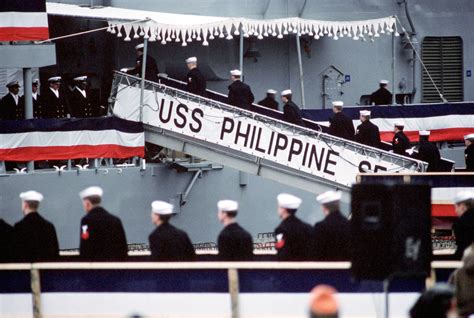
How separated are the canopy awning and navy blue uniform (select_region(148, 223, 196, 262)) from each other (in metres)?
11.2

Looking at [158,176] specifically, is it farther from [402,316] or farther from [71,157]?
[402,316]

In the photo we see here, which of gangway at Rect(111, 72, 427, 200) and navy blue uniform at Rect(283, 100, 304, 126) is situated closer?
gangway at Rect(111, 72, 427, 200)

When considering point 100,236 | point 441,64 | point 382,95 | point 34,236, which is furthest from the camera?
point 441,64

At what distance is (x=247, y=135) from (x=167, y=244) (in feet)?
37.1

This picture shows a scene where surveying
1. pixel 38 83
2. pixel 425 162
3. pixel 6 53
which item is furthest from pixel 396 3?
pixel 6 53

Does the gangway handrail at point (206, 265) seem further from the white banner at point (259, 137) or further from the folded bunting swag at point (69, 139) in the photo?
the white banner at point (259, 137)

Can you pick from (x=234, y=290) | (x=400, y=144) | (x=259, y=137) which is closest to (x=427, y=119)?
(x=400, y=144)

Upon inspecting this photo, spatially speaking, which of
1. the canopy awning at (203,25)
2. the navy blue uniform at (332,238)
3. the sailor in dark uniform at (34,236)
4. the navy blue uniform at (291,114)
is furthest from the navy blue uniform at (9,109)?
the navy blue uniform at (332,238)

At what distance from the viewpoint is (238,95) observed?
24.8 metres

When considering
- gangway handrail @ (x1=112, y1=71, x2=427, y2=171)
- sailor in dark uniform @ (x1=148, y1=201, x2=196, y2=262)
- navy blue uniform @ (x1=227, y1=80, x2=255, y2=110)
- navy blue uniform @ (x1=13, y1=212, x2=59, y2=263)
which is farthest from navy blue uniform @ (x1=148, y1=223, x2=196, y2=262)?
navy blue uniform @ (x1=227, y1=80, x2=255, y2=110)

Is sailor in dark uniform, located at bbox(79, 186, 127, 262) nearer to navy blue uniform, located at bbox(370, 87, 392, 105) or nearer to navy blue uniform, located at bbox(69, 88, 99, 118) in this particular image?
navy blue uniform, located at bbox(69, 88, 99, 118)

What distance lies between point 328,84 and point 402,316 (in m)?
18.5

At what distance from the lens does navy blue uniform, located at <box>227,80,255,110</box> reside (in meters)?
24.7

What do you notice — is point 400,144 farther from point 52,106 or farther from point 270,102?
point 52,106
